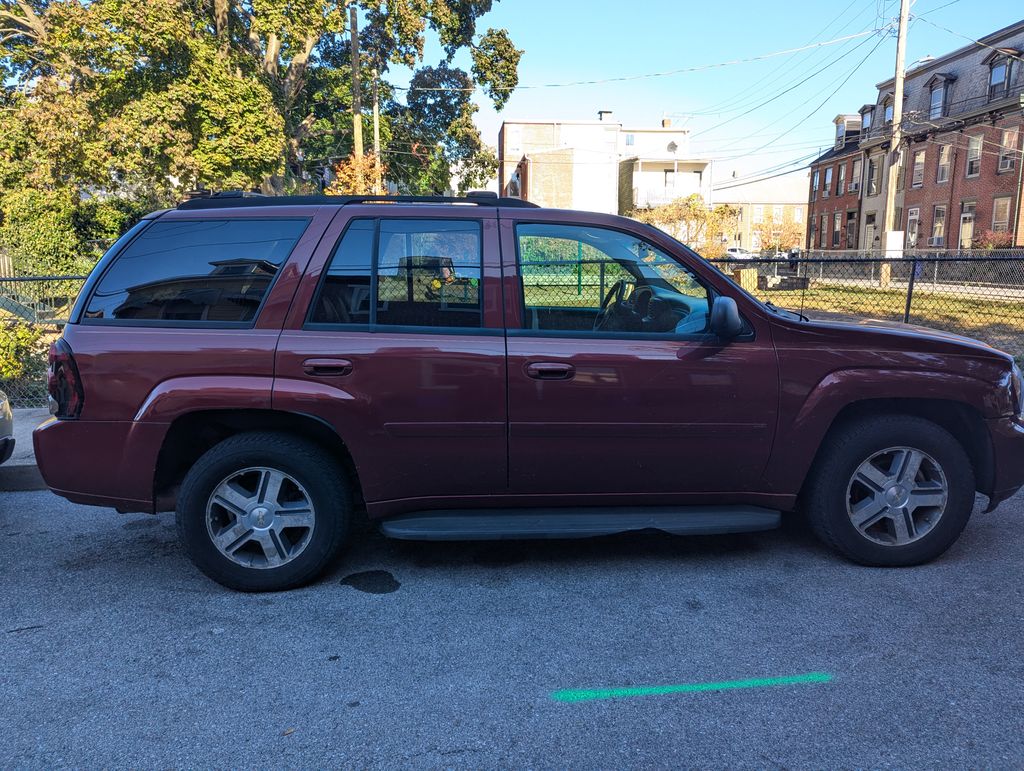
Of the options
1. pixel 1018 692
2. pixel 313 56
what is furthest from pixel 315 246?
pixel 313 56

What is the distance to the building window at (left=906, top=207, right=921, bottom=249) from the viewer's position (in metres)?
37.7

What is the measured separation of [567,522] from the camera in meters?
3.59

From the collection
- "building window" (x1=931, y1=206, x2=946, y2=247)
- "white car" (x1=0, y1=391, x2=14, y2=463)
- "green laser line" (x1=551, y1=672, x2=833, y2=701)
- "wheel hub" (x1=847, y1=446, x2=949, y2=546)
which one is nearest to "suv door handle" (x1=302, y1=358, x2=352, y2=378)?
"green laser line" (x1=551, y1=672, x2=833, y2=701)

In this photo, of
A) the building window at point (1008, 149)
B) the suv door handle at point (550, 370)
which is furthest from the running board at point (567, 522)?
the building window at point (1008, 149)

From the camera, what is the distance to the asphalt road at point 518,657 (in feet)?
8.00

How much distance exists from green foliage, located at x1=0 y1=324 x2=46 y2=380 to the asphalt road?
4.05 metres

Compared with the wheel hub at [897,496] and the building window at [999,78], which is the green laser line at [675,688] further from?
the building window at [999,78]

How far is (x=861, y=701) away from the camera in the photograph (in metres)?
2.67

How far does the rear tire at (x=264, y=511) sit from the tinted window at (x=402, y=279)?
2.34ft

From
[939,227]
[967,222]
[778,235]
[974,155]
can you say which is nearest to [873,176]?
[939,227]

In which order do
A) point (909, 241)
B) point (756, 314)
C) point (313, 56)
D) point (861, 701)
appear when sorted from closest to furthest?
point (861, 701) → point (756, 314) → point (313, 56) → point (909, 241)

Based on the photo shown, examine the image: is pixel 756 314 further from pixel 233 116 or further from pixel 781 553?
pixel 233 116

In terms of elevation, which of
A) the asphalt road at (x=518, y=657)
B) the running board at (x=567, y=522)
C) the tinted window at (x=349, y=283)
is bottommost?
the asphalt road at (x=518, y=657)

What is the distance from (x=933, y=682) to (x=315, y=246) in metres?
3.32
